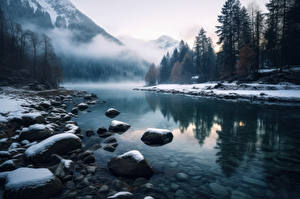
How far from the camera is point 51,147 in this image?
541 cm

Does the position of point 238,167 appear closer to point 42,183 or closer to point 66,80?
point 42,183

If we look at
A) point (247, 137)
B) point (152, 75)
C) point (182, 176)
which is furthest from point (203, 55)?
point (182, 176)

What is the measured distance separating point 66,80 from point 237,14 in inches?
7401

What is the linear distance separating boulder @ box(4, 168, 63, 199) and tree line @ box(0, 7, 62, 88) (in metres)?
35.8

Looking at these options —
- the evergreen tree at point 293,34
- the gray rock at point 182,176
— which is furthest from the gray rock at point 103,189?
the evergreen tree at point 293,34

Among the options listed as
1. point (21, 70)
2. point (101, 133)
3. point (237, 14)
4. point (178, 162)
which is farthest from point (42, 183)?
point (237, 14)

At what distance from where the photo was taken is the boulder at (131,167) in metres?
4.55

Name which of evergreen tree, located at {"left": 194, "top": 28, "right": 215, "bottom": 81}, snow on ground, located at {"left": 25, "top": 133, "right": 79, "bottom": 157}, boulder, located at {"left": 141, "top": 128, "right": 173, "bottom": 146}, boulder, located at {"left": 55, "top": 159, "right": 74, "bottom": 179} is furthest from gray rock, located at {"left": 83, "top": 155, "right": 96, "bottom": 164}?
evergreen tree, located at {"left": 194, "top": 28, "right": 215, "bottom": 81}

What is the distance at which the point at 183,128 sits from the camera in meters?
10.7

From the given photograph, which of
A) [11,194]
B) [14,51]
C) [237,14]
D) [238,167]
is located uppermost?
[237,14]

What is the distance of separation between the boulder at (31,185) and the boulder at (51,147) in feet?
4.66

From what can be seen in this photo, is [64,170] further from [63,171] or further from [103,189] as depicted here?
[103,189]

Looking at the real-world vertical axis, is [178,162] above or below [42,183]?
below

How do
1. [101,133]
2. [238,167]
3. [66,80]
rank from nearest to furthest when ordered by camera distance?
[238,167] → [101,133] → [66,80]
